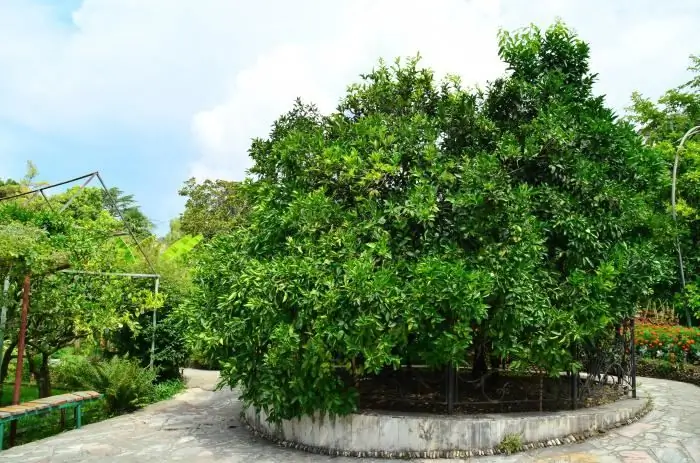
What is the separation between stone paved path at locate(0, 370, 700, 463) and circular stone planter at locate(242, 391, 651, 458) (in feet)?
0.62

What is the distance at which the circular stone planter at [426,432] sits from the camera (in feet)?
21.7

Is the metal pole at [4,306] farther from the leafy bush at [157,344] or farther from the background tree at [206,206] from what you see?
the background tree at [206,206]

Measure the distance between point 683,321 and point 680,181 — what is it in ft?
15.7

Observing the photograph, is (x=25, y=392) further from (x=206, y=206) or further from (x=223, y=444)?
(x=206, y=206)

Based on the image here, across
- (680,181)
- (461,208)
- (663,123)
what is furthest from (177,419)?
(663,123)

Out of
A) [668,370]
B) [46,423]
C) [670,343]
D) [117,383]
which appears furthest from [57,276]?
[670,343]

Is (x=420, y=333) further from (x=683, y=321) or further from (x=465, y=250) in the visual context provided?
(x=683, y=321)

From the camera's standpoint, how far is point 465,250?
23.0 ft

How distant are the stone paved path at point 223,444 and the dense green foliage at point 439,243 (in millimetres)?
924

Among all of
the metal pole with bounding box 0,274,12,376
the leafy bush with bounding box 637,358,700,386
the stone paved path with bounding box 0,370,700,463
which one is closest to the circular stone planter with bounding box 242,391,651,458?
the stone paved path with bounding box 0,370,700,463

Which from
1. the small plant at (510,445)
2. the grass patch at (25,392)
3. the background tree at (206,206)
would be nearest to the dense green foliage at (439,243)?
the small plant at (510,445)

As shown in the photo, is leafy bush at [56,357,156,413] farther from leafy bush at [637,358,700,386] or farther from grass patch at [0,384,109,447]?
leafy bush at [637,358,700,386]

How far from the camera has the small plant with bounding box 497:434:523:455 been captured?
21.8 feet

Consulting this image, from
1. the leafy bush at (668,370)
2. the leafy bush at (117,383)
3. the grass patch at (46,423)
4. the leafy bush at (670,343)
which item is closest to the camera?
the grass patch at (46,423)
